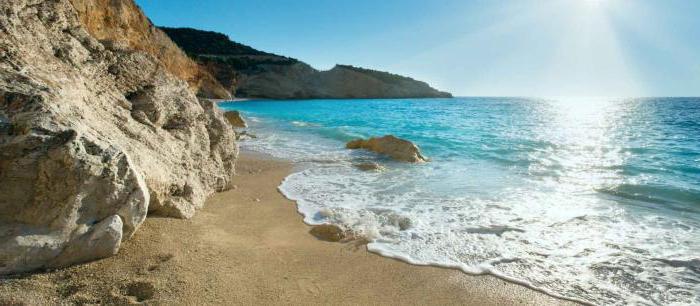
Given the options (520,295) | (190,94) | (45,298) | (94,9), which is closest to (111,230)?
(45,298)

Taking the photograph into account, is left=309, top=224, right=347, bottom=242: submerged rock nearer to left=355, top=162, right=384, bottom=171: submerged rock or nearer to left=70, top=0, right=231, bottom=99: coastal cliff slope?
left=70, top=0, right=231, bottom=99: coastal cliff slope

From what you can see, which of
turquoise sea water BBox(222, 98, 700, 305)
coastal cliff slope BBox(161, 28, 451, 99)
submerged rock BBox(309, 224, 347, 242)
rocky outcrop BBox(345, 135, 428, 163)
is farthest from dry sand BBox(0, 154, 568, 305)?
coastal cliff slope BBox(161, 28, 451, 99)

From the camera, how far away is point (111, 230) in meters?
2.92

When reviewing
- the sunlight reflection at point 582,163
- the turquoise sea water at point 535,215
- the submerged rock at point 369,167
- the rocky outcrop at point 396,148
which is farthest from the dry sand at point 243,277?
the rocky outcrop at point 396,148

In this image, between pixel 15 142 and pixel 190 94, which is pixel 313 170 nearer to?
pixel 190 94

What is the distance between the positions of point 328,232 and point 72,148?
258 cm

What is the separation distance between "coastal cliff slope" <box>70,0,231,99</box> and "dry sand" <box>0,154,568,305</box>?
3250 mm

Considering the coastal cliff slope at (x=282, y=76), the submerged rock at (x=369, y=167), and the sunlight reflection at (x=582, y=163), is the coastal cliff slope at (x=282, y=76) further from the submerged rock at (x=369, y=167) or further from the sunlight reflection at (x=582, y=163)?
the submerged rock at (x=369, y=167)

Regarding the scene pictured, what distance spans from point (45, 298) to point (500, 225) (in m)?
4.65

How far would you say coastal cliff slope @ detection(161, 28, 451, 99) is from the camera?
76.6 meters

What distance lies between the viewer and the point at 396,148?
33.5 ft

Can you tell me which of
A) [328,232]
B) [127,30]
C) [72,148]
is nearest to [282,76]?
[127,30]

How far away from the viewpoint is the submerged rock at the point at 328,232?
4.19 m

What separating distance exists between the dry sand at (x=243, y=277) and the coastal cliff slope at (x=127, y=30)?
3.25m
